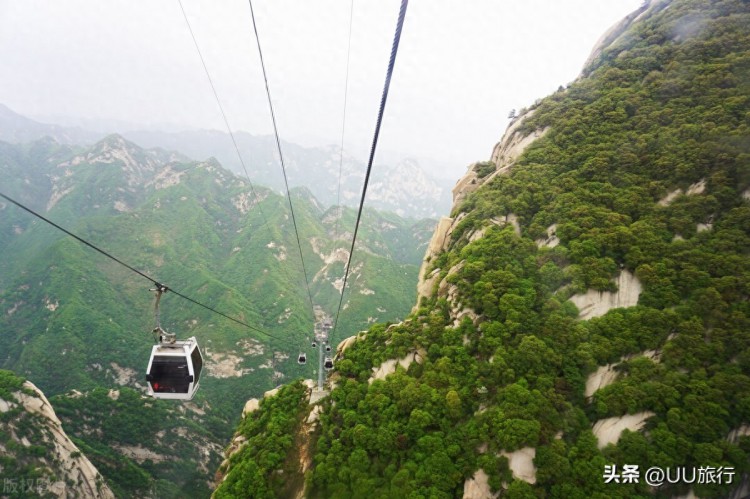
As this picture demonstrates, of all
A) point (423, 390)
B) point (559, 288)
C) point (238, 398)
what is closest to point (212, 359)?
point (238, 398)

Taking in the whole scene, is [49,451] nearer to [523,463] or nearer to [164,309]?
[523,463]

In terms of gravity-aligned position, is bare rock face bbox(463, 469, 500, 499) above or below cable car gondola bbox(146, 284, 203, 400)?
below

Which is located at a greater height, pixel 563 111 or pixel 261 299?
pixel 563 111

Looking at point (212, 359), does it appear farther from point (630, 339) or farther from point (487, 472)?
point (630, 339)

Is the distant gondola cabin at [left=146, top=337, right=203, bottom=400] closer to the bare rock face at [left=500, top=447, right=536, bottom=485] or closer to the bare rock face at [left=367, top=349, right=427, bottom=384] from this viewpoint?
the bare rock face at [left=367, top=349, right=427, bottom=384]

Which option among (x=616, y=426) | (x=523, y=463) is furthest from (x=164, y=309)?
(x=616, y=426)

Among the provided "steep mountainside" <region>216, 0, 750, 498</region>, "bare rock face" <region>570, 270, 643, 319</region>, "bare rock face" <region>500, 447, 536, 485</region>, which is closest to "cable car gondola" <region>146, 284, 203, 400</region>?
"steep mountainside" <region>216, 0, 750, 498</region>
